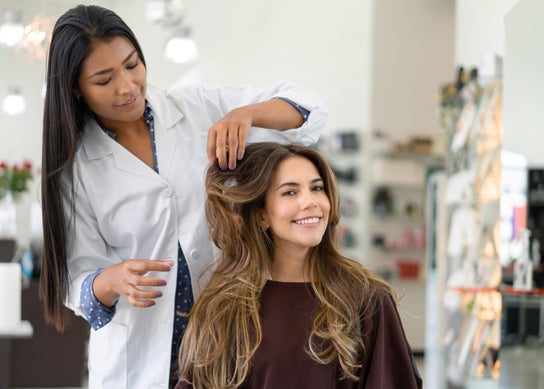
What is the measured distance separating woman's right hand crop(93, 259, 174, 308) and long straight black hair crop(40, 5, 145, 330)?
0.15 metres

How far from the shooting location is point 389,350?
2.00 metres

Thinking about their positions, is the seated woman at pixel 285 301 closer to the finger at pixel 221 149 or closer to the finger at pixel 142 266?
the finger at pixel 221 149

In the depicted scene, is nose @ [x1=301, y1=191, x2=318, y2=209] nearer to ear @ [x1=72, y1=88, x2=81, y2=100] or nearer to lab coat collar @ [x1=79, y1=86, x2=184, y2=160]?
lab coat collar @ [x1=79, y1=86, x2=184, y2=160]

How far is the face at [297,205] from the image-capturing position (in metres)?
1.98

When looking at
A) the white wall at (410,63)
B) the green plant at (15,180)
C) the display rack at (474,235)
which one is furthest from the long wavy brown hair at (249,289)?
the white wall at (410,63)

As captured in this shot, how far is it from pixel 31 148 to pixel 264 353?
929 cm

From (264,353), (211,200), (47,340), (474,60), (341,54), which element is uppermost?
(341,54)

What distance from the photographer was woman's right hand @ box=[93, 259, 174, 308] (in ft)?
5.70

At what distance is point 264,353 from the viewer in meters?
1.96

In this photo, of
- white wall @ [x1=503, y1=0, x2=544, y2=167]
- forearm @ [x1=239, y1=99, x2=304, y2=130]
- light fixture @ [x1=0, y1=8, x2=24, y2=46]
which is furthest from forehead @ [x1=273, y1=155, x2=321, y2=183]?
light fixture @ [x1=0, y1=8, x2=24, y2=46]

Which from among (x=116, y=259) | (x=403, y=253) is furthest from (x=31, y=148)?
(x=116, y=259)

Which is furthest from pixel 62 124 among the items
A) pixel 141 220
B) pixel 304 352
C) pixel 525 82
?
pixel 525 82

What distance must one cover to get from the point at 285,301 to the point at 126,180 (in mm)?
484

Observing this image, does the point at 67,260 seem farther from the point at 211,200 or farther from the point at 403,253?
the point at 403,253
